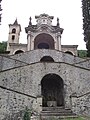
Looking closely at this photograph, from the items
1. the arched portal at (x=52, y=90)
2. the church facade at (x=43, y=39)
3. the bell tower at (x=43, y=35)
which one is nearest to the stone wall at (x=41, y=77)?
the arched portal at (x=52, y=90)

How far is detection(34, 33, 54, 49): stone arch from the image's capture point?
3709cm

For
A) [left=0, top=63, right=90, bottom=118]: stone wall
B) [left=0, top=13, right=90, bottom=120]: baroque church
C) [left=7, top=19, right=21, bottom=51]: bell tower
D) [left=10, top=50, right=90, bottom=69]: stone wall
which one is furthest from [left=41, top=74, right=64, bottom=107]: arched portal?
[left=7, top=19, right=21, bottom=51]: bell tower

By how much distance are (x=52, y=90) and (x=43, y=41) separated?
671 inches

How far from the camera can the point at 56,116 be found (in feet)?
51.0

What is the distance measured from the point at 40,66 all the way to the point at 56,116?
6.83m

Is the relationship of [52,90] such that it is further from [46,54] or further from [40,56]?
[46,54]

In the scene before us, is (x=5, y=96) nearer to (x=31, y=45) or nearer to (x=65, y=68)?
(x=65, y=68)

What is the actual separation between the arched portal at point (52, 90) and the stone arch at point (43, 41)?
15.2m

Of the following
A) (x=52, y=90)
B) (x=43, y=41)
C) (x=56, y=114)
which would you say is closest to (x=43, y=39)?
(x=43, y=41)

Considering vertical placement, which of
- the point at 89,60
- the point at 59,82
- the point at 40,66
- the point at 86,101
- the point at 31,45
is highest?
the point at 31,45

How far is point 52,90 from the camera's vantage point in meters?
22.7

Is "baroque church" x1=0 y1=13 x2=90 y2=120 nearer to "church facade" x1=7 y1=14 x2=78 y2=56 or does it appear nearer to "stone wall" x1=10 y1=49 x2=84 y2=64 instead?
"stone wall" x1=10 y1=49 x2=84 y2=64

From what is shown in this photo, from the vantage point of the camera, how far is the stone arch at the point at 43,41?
3709 cm

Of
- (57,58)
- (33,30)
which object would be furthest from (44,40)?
(57,58)
